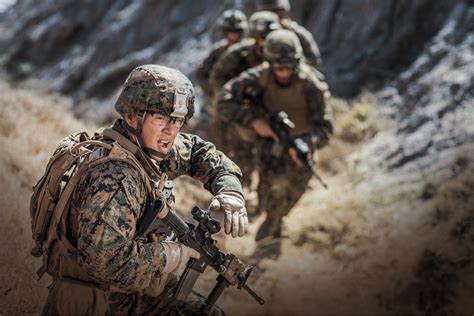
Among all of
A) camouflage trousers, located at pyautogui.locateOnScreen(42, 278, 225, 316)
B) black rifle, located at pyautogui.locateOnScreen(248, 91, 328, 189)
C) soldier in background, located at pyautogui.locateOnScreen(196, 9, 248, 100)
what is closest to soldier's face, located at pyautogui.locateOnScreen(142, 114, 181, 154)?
camouflage trousers, located at pyautogui.locateOnScreen(42, 278, 225, 316)

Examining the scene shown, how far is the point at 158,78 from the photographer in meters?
2.97

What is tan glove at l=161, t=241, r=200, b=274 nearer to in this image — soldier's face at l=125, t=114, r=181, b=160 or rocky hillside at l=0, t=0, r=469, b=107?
soldier's face at l=125, t=114, r=181, b=160

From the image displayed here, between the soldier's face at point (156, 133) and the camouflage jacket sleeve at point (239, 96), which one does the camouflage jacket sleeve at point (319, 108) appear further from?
the soldier's face at point (156, 133)

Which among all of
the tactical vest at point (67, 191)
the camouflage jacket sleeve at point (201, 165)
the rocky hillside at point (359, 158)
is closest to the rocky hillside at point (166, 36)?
the rocky hillside at point (359, 158)

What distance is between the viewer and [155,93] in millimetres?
2939

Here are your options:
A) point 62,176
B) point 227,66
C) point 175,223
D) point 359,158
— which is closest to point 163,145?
point 175,223

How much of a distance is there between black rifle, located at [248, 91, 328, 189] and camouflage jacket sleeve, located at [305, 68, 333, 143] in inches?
8.4

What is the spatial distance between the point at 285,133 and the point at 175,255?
3.57m

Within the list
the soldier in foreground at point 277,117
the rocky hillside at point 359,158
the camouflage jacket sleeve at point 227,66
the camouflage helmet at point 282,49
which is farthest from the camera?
the camouflage jacket sleeve at point 227,66

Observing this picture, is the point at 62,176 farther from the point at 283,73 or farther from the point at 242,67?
the point at 242,67

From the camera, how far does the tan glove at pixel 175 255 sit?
2861mm

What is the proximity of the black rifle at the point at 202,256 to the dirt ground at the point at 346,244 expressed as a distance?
4.75 ft

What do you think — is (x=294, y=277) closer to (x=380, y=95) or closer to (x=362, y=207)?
(x=362, y=207)

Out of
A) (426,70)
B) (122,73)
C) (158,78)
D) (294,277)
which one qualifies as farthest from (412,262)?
(122,73)
